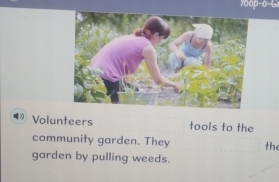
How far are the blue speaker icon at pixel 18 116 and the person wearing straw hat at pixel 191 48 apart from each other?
1.17 feet

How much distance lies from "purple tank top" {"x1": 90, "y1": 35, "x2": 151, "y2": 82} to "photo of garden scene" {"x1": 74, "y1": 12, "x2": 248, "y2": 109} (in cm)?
1

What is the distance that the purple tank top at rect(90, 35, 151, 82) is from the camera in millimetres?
809

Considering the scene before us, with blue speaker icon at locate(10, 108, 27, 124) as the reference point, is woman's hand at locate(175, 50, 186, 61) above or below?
above

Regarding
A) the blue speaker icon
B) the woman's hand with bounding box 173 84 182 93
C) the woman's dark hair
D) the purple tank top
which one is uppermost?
the woman's dark hair

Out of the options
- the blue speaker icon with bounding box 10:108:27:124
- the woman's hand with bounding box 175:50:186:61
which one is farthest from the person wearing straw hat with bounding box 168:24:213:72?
the blue speaker icon with bounding box 10:108:27:124

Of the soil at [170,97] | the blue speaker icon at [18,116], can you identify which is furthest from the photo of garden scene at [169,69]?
the blue speaker icon at [18,116]

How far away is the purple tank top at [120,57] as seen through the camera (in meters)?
0.81

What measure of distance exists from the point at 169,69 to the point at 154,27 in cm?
10

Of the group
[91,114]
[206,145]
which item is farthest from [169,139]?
[91,114]

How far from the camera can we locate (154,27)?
0.80m

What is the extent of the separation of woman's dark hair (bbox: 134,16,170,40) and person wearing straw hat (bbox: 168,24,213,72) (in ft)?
0.10

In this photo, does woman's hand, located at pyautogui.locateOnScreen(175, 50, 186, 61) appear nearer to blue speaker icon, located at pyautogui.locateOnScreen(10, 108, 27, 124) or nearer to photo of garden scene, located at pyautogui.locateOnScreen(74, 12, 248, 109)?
photo of garden scene, located at pyautogui.locateOnScreen(74, 12, 248, 109)

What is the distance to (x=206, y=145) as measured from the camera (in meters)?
0.84

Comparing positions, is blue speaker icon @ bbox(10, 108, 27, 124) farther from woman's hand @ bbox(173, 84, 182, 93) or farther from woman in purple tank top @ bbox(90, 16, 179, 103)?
woman's hand @ bbox(173, 84, 182, 93)
